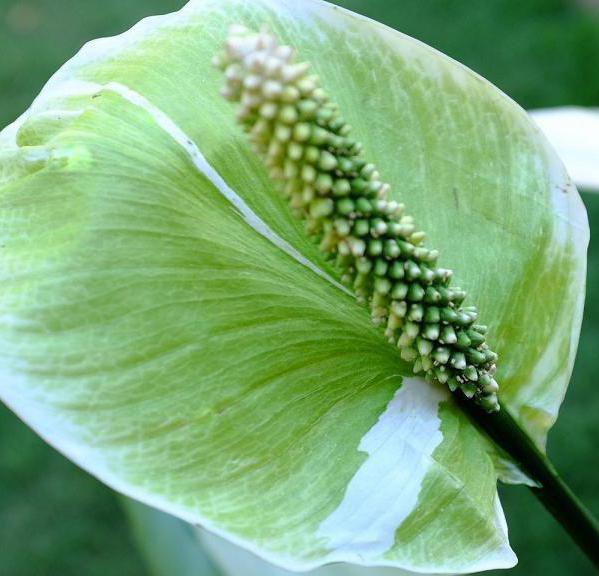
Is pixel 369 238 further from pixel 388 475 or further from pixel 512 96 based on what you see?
pixel 512 96

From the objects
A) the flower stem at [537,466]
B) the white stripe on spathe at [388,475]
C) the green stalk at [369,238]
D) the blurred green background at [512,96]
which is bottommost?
the blurred green background at [512,96]

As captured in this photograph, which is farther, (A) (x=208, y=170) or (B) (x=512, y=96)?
(B) (x=512, y=96)

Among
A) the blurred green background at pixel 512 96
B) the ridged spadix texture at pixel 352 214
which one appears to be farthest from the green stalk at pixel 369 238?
the blurred green background at pixel 512 96

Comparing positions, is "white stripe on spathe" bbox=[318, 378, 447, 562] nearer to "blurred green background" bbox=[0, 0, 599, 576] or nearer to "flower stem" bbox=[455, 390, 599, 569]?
"flower stem" bbox=[455, 390, 599, 569]

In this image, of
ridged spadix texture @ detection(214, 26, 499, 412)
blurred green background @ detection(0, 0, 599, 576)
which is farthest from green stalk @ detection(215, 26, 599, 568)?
blurred green background @ detection(0, 0, 599, 576)

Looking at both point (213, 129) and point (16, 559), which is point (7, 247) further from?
point (16, 559)

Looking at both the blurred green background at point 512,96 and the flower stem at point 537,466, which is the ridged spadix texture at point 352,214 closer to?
the flower stem at point 537,466

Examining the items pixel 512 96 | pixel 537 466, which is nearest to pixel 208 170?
pixel 537 466
